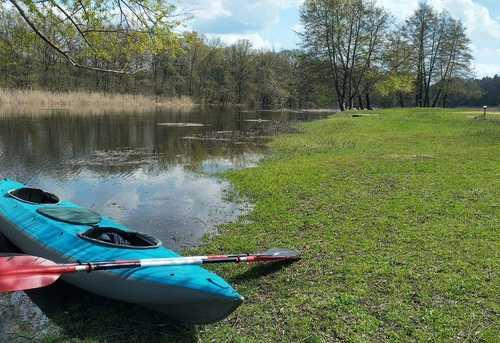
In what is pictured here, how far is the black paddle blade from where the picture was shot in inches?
217

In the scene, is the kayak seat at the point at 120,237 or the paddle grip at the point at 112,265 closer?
the paddle grip at the point at 112,265

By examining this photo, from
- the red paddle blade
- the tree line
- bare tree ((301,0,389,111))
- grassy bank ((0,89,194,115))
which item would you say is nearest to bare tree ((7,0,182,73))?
the tree line

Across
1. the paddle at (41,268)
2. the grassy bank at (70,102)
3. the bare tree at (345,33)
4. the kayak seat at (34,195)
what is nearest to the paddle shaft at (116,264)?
the paddle at (41,268)

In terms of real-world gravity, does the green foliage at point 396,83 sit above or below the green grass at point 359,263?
above

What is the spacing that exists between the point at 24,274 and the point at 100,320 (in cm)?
92

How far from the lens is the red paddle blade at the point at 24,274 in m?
4.15

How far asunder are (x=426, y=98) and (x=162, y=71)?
34.6 metres

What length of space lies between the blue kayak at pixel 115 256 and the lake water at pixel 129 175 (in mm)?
616

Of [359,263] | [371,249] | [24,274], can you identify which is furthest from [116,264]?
[371,249]

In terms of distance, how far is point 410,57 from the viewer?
132 feet

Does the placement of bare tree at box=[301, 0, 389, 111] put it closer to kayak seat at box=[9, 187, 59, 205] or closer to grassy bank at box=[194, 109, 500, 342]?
grassy bank at box=[194, 109, 500, 342]

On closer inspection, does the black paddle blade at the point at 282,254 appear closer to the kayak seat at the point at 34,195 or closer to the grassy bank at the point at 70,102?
the kayak seat at the point at 34,195

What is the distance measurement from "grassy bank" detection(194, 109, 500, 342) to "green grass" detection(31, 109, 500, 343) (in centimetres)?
2

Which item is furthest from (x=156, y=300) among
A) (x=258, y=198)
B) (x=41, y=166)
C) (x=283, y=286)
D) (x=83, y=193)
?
(x=41, y=166)
